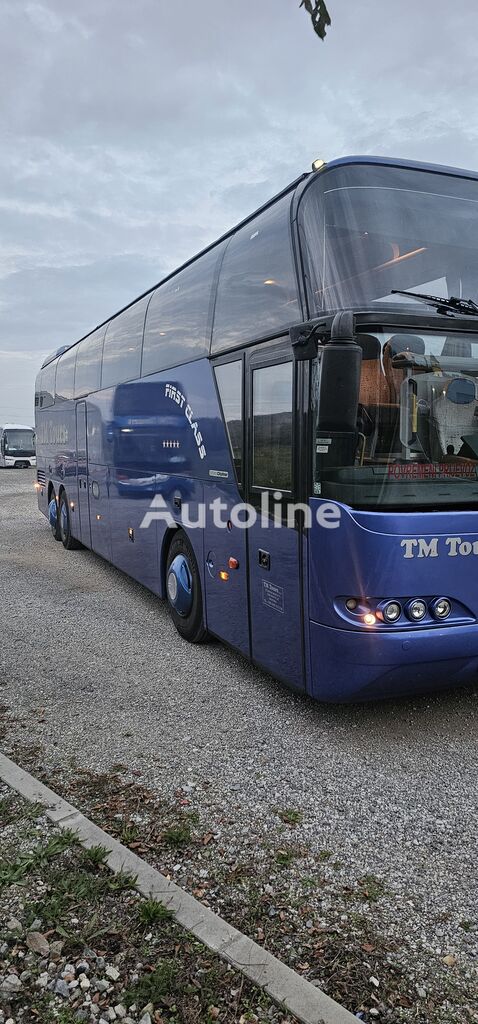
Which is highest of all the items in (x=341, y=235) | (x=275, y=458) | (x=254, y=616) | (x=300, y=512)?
(x=341, y=235)

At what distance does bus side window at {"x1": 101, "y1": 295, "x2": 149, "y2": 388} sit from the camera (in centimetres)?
820

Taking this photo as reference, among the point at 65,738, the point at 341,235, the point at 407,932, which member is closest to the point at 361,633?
the point at 407,932

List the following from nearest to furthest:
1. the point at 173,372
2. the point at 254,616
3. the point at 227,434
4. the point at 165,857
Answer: the point at 165,857 → the point at 254,616 → the point at 227,434 → the point at 173,372

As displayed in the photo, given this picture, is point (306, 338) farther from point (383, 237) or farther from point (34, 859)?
point (34, 859)

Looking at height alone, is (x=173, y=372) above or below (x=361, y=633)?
above

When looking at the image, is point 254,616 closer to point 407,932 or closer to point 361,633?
point 361,633

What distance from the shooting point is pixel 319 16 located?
1994 mm

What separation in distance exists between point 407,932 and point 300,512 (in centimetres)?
232

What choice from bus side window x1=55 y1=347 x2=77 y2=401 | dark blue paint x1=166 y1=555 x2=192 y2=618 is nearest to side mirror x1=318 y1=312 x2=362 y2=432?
dark blue paint x1=166 y1=555 x2=192 y2=618

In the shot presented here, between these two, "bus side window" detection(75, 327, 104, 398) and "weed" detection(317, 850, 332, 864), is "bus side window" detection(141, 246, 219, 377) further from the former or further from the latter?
"weed" detection(317, 850, 332, 864)

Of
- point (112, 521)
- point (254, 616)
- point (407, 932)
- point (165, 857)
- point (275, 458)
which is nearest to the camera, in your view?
point (407, 932)

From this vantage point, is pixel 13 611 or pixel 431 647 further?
pixel 13 611

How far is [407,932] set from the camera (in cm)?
265

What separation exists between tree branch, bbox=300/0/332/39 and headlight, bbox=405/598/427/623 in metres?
2.85
